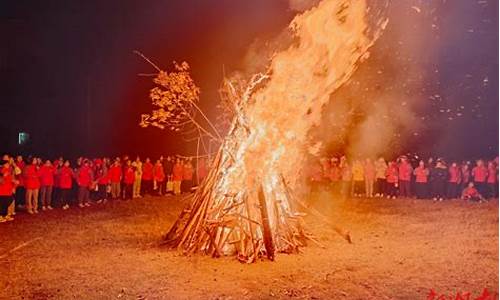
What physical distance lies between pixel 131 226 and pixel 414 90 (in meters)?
18.7

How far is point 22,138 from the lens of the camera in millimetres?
23125

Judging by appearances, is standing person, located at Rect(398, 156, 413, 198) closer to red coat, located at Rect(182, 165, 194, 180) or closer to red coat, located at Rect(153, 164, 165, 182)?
red coat, located at Rect(182, 165, 194, 180)

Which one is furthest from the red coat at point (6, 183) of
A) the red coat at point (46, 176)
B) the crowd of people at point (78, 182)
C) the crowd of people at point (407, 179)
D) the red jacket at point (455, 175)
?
the red jacket at point (455, 175)

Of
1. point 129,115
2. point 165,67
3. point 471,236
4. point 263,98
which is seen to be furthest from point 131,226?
point 165,67

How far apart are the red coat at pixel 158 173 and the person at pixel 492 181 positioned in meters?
12.0

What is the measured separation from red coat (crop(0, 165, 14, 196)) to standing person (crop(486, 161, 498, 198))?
15.4 metres

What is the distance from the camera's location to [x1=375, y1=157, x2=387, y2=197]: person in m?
18.5

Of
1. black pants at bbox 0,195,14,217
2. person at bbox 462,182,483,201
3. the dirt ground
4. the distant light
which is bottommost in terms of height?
the dirt ground

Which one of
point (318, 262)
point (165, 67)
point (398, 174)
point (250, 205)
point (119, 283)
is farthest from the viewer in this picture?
point (165, 67)

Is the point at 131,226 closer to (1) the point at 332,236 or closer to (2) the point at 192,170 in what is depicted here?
(1) the point at 332,236

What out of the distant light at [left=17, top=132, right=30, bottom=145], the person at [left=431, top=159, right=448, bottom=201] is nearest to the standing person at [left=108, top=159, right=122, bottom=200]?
the distant light at [left=17, top=132, right=30, bottom=145]

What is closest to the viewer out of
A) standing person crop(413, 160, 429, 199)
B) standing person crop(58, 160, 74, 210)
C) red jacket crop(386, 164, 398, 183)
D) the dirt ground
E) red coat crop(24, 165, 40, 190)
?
the dirt ground

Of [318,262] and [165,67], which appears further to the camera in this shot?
[165,67]

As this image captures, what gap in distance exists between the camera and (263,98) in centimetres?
952
